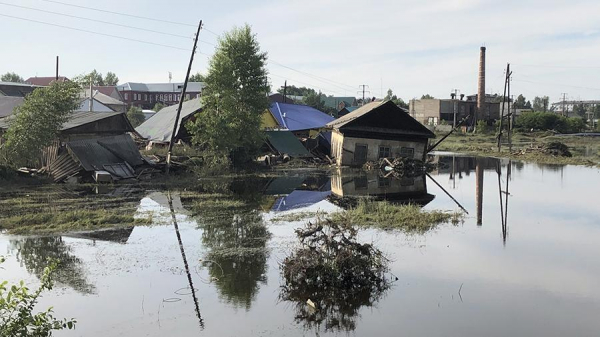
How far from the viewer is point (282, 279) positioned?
407 inches

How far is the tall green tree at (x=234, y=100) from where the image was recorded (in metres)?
29.4

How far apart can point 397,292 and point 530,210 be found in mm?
10589

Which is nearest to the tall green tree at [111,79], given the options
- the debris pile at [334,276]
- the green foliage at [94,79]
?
the green foliage at [94,79]

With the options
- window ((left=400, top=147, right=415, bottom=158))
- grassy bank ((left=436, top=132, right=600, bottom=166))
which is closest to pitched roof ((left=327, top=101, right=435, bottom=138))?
window ((left=400, top=147, right=415, bottom=158))

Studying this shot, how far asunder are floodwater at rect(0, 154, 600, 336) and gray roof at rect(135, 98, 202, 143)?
57.1 feet

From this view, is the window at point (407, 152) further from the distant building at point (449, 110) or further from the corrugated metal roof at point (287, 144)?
the distant building at point (449, 110)

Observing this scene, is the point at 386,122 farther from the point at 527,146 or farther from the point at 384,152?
the point at 527,146

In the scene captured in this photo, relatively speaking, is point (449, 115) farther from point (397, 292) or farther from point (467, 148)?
point (397, 292)

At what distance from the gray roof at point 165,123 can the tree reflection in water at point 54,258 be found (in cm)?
2195

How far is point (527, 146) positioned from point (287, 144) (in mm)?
24421

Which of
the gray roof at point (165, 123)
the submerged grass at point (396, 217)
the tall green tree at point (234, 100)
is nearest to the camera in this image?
the submerged grass at point (396, 217)

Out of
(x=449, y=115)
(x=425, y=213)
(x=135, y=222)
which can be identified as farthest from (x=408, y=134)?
(x=449, y=115)

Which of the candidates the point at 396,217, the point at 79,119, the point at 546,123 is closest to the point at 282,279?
the point at 396,217

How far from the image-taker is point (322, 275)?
32.4 ft
